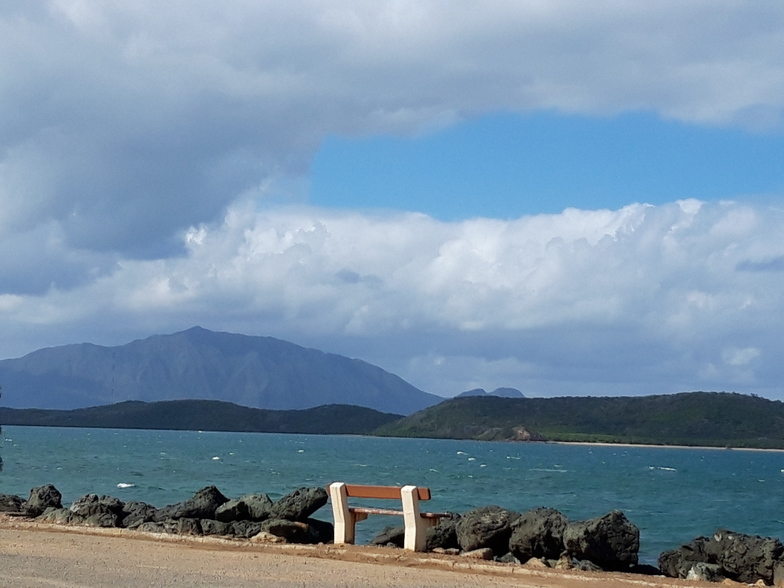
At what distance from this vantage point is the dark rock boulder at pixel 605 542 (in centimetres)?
1820

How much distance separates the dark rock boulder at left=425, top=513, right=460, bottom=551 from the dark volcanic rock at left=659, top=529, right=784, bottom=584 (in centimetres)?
417

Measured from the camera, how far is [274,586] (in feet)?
43.0

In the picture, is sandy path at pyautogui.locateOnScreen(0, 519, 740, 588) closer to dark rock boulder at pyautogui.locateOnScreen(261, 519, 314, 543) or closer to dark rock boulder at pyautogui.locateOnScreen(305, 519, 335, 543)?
dark rock boulder at pyautogui.locateOnScreen(261, 519, 314, 543)

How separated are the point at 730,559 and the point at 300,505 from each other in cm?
818

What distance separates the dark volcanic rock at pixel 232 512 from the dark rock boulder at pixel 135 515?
67.7 inches

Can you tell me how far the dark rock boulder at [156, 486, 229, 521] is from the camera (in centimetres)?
2208

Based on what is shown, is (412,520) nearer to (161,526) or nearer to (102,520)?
(161,526)

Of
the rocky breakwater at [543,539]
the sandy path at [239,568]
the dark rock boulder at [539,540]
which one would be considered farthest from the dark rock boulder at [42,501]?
the dark rock boulder at [539,540]

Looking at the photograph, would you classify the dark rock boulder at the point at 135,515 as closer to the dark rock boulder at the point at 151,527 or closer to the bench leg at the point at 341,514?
the dark rock boulder at the point at 151,527

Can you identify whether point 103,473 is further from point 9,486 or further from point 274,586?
point 274,586

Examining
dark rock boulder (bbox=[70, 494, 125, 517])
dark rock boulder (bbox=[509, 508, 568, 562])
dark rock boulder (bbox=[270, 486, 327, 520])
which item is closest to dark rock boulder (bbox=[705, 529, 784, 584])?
dark rock boulder (bbox=[509, 508, 568, 562])

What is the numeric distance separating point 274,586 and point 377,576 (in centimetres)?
173

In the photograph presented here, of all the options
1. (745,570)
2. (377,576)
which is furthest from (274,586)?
(745,570)

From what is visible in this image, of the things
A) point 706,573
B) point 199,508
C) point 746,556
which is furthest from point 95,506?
point 746,556
